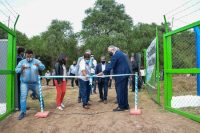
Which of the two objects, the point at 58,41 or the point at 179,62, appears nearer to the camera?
the point at 179,62

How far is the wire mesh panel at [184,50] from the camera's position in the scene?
855 cm

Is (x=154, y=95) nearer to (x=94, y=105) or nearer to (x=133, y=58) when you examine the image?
(x=94, y=105)

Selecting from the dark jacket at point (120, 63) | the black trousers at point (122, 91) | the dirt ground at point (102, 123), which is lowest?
the dirt ground at point (102, 123)

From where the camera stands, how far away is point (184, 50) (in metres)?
8.75

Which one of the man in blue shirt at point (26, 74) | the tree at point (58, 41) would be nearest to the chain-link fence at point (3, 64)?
the man in blue shirt at point (26, 74)

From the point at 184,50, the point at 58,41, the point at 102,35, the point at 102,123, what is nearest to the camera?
the point at 102,123

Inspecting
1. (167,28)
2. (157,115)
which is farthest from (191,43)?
(157,115)

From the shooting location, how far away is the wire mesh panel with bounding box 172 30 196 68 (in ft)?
28.1

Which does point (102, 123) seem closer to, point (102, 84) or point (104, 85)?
point (104, 85)

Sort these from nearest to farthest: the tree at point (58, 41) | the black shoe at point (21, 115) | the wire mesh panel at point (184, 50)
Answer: the black shoe at point (21, 115), the wire mesh panel at point (184, 50), the tree at point (58, 41)

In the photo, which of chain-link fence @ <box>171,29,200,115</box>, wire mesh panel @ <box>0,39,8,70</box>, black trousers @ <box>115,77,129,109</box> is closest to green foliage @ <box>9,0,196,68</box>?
wire mesh panel @ <box>0,39,8,70</box>

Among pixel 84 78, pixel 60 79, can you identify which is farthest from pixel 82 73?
pixel 60 79

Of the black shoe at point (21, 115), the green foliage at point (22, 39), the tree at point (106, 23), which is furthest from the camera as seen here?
the green foliage at point (22, 39)

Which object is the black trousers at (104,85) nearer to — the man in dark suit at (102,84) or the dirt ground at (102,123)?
the man in dark suit at (102,84)
